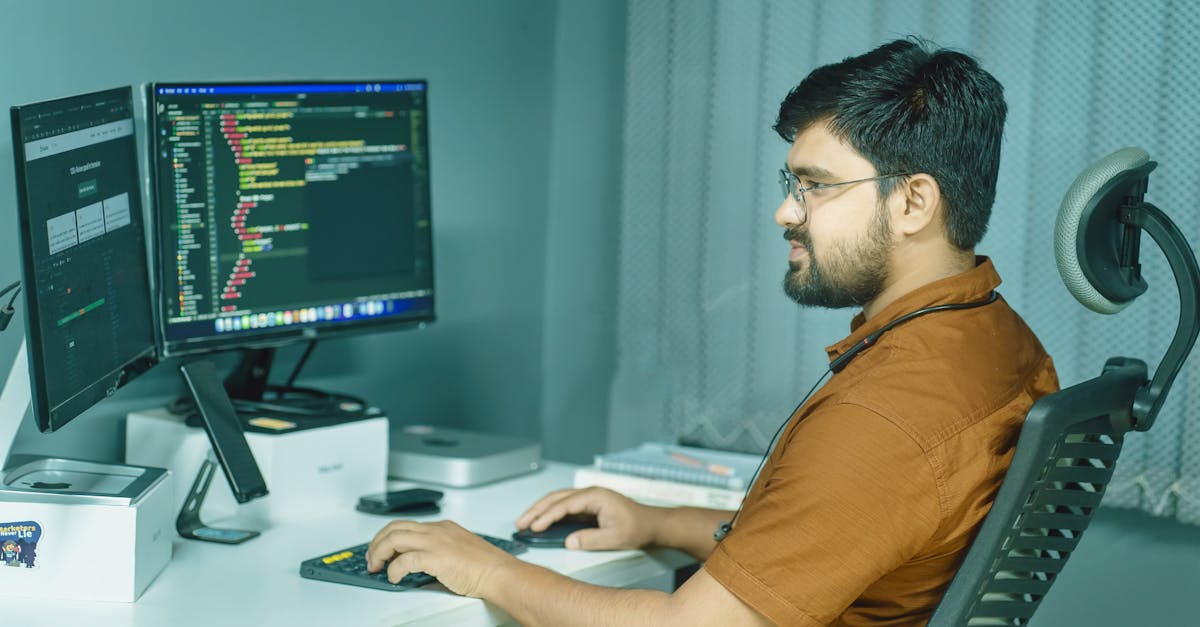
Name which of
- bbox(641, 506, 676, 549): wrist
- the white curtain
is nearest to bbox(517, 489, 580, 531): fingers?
bbox(641, 506, 676, 549): wrist

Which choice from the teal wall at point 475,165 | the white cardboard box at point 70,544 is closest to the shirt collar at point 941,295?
the white cardboard box at point 70,544

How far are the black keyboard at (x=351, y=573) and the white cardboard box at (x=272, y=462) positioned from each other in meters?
0.24

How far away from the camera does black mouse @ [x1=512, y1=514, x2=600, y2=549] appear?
175 cm

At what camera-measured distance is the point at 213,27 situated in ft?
6.61

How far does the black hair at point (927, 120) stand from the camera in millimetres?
1473

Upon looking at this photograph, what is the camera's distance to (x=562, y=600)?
1.45 meters

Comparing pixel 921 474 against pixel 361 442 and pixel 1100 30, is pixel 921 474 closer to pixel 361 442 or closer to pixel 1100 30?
pixel 361 442

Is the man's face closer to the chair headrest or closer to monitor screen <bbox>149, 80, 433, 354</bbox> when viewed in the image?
the chair headrest

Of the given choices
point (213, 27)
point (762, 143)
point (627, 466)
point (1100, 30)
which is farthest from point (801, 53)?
point (213, 27)

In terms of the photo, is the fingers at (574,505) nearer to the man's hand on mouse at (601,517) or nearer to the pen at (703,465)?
the man's hand on mouse at (601,517)

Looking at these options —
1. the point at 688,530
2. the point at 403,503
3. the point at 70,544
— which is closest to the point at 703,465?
the point at 688,530

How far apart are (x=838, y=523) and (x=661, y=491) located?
0.82m

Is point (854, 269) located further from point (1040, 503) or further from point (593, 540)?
point (593, 540)

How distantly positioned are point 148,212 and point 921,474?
45.5 inches
